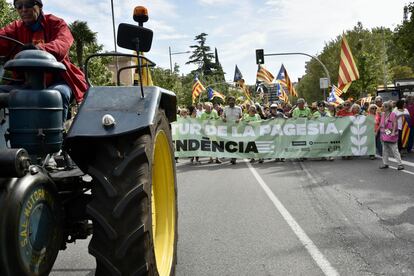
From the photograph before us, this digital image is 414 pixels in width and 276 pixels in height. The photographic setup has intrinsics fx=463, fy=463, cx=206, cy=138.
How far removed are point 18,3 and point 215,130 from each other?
10.9 m

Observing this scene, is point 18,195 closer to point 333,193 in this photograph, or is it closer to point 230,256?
point 230,256

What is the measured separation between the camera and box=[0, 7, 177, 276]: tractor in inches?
86.4

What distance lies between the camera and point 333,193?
829cm

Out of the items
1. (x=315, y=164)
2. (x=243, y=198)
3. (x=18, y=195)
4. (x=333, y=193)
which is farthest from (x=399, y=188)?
(x=18, y=195)

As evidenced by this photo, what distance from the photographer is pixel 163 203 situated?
12.3 feet

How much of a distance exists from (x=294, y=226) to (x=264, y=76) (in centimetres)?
2314

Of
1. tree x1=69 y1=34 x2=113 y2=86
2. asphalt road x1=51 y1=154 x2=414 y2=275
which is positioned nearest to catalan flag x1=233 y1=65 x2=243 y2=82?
tree x1=69 y1=34 x2=113 y2=86

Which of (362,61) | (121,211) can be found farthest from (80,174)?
(362,61)

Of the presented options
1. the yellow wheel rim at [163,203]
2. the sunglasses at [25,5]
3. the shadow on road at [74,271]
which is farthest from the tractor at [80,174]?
the shadow on road at [74,271]

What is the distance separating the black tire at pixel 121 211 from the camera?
2.46 metres

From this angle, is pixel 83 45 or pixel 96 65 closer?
pixel 83 45

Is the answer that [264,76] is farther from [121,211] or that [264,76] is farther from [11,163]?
[11,163]

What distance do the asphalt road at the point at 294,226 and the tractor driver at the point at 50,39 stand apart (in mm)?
1824

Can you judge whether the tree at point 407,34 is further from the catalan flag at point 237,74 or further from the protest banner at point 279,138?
the catalan flag at point 237,74
